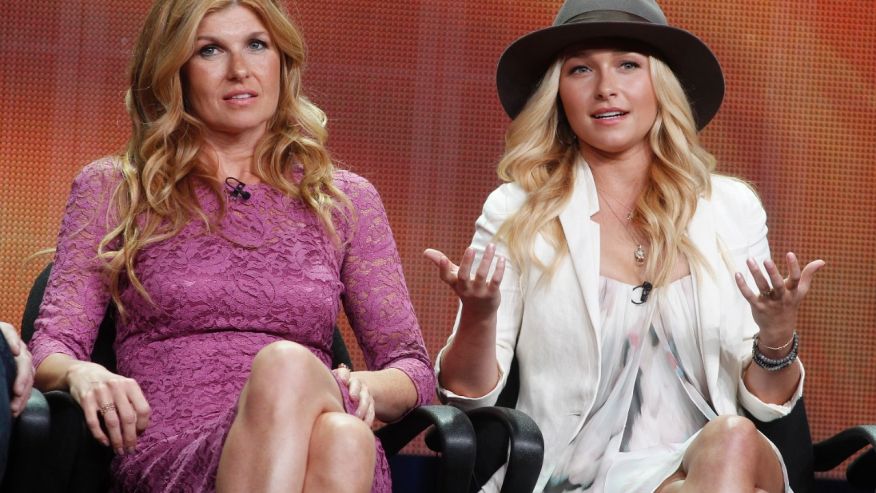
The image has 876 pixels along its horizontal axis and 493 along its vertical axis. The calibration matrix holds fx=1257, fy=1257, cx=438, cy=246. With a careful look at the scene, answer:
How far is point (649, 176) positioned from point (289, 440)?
1334 millimetres

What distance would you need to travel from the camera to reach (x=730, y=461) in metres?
2.34

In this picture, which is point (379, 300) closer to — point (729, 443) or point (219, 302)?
point (219, 302)

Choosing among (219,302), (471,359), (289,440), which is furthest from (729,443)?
(219,302)

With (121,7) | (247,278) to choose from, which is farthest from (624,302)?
(121,7)

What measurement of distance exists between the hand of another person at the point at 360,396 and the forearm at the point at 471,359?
12.9 inches

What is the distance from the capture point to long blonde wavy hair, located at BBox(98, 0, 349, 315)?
2746 millimetres

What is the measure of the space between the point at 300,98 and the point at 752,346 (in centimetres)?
120

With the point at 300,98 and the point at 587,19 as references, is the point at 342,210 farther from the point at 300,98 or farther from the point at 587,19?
the point at 587,19

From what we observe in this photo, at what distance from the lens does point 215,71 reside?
2834 millimetres

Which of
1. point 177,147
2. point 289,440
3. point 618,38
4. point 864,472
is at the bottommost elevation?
point 864,472

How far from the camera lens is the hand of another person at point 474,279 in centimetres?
252

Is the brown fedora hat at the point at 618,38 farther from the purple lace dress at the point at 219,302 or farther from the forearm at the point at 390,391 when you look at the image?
the forearm at the point at 390,391

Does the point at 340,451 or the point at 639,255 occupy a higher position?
the point at 639,255

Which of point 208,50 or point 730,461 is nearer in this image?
point 730,461
